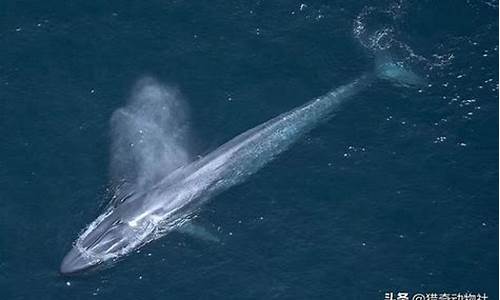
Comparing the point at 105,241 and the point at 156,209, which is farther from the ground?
the point at 156,209

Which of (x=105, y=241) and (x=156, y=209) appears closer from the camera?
(x=105, y=241)

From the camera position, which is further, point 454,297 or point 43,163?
point 43,163

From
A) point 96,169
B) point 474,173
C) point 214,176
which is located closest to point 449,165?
point 474,173

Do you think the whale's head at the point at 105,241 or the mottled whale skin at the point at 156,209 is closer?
the whale's head at the point at 105,241

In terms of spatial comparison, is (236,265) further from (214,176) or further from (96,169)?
(96,169)

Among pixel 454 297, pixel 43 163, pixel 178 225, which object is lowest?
pixel 454 297

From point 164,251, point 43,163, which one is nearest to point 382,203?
point 164,251

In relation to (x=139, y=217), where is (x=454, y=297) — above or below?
below

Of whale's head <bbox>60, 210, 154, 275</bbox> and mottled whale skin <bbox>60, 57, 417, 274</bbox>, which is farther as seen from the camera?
mottled whale skin <bbox>60, 57, 417, 274</bbox>
